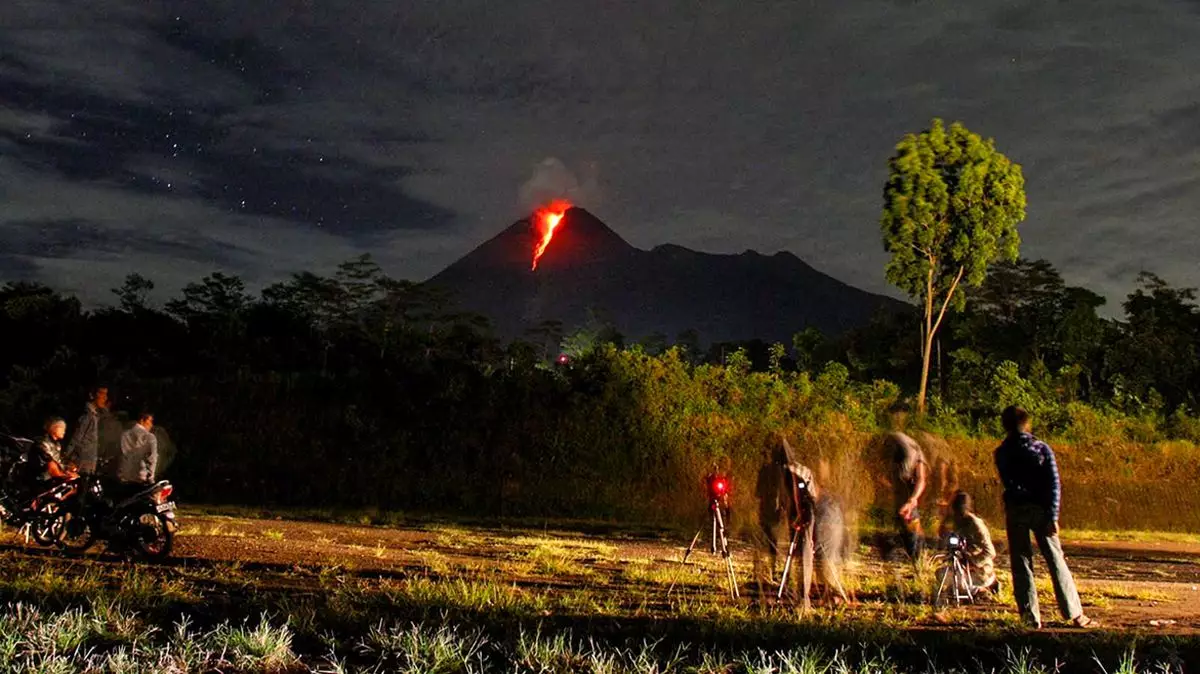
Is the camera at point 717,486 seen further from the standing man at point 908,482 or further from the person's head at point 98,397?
the person's head at point 98,397

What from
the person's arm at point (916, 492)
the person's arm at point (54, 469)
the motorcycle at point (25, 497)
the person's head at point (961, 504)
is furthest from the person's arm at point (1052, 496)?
the person's arm at point (54, 469)

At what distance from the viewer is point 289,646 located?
741 centimetres

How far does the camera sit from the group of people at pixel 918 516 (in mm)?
8938

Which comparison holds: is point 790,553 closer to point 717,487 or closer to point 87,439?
point 717,487

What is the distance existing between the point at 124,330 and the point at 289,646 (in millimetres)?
41298

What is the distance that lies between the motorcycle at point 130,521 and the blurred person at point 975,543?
891cm

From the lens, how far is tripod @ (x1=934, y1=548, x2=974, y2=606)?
10.2 meters

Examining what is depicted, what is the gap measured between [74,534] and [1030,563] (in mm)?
10692

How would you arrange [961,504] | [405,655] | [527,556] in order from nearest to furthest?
[405,655], [961,504], [527,556]

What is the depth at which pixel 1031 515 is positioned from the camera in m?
8.94

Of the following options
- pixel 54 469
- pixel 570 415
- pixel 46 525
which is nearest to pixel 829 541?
pixel 46 525

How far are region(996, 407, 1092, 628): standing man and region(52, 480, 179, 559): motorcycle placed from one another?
9253mm

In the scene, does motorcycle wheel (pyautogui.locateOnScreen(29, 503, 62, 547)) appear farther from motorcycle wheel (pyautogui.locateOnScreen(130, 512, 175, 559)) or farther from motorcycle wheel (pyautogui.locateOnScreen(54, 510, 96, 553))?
motorcycle wheel (pyautogui.locateOnScreen(130, 512, 175, 559))

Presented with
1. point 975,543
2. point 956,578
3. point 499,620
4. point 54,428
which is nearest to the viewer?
point 499,620
